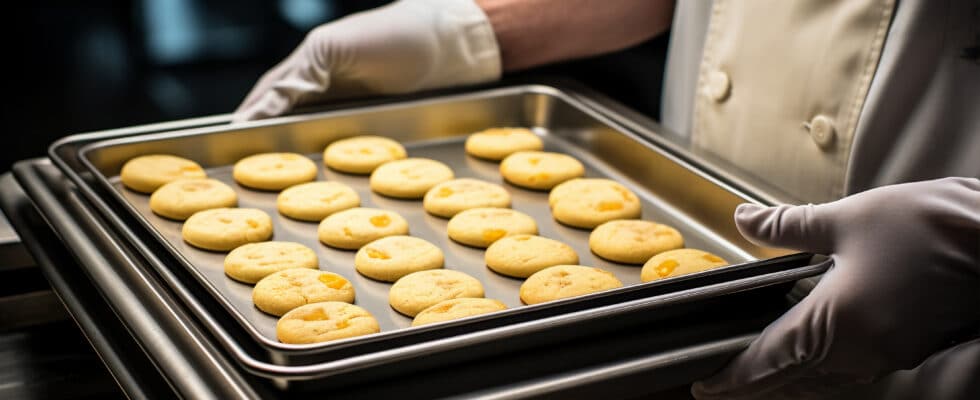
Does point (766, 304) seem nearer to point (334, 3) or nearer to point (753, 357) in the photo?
point (753, 357)

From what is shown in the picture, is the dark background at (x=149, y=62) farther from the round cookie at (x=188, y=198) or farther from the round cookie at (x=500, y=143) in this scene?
the round cookie at (x=188, y=198)

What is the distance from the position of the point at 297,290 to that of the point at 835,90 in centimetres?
86

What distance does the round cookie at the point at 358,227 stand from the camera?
1.50 metres

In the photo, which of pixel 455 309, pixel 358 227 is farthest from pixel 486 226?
pixel 455 309

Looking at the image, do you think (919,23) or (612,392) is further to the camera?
(919,23)

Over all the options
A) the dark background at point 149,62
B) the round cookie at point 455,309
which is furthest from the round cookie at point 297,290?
the dark background at point 149,62

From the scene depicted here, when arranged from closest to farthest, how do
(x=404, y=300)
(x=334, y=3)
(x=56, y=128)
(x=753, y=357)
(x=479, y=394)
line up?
(x=479, y=394) → (x=753, y=357) → (x=404, y=300) → (x=56, y=128) → (x=334, y=3)

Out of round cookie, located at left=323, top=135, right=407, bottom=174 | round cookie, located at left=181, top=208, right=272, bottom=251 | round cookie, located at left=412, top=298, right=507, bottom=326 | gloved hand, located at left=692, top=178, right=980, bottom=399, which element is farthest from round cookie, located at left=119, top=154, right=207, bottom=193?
gloved hand, located at left=692, top=178, right=980, bottom=399

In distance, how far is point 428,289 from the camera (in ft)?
4.31

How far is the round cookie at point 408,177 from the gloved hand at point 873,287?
2.24 feet

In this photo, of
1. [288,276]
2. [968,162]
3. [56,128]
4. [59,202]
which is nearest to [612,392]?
[288,276]

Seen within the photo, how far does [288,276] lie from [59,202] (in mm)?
413

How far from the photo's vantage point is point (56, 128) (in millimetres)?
2152

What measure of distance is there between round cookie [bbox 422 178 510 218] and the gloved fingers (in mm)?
542
